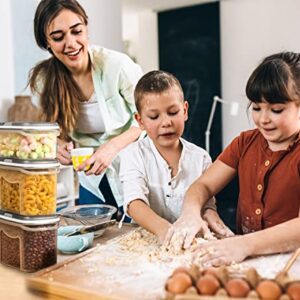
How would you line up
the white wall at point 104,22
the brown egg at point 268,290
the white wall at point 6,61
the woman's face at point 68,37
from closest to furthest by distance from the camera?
1. the brown egg at point 268,290
2. the woman's face at point 68,37
3. the white wall at point 6,61
4. the white wall at point 104,22

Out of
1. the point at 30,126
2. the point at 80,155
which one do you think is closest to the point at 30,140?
the point at 30,126

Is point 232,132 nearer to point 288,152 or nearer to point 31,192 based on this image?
point 288,152

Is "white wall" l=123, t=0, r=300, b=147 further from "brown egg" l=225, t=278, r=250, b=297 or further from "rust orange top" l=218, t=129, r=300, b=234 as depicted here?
"brown egg" l=225, t=278, r=250, b=297

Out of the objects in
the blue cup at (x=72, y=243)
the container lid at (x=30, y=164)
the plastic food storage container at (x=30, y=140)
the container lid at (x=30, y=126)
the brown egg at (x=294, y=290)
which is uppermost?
the container lid at (x=30, y=126)

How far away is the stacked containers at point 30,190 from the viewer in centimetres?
93

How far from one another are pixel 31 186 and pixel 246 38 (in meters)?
4.76

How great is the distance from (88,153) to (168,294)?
2.46 ft

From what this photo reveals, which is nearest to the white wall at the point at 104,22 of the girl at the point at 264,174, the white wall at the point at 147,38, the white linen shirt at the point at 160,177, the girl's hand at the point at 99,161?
the white wall at the point at 147,38

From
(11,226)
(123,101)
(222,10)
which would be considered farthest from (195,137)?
(11,226)

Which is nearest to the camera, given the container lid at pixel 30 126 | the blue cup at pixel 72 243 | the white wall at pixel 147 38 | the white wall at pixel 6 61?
the container lid at pixel 30 126

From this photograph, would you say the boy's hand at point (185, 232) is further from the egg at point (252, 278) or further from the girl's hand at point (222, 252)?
the egg at point (252, 278)

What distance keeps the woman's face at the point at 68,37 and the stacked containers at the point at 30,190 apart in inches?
24.9

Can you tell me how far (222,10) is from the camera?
213 inches

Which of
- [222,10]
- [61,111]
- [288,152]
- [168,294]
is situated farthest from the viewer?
[222,10]
